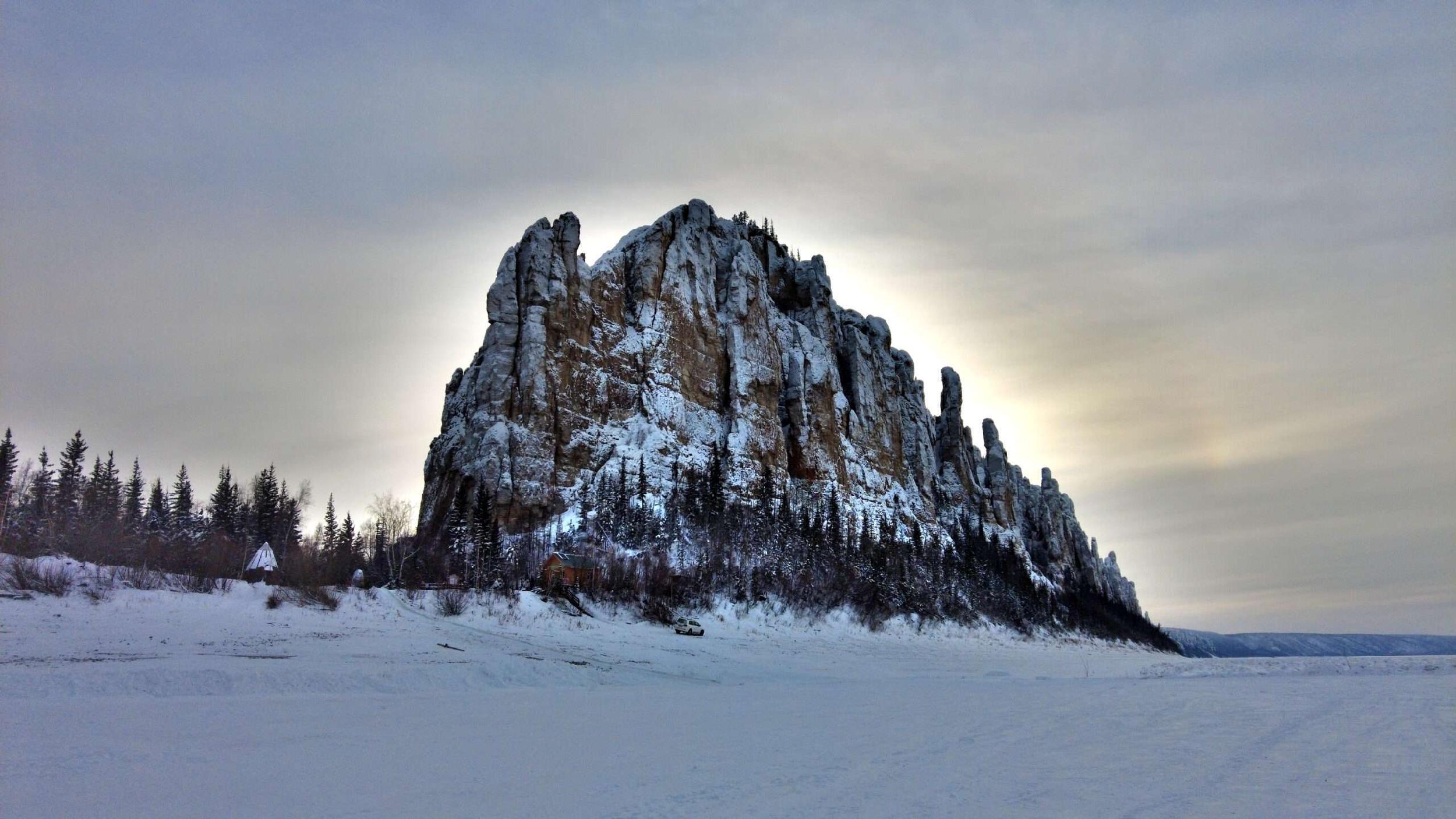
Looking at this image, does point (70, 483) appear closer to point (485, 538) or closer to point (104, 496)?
point (104, 496)

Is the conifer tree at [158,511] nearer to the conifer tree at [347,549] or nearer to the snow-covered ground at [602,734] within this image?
the conifer tree at [347,549]

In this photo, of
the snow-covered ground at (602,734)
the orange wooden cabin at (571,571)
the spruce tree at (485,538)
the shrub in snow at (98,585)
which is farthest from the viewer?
the spruce tree at (485,538)

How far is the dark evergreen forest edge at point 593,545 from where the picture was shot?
5453cm

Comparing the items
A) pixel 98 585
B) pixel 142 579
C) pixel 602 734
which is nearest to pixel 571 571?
pixel 142 579

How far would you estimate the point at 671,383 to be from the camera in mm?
96688

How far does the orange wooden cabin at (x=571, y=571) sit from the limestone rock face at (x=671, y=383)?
21.7m

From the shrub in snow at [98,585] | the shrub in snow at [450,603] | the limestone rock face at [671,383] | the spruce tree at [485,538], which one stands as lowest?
the shrub in snow at [450,603]

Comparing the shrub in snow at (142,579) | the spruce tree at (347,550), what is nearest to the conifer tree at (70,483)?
the spruce tree at (347,550)

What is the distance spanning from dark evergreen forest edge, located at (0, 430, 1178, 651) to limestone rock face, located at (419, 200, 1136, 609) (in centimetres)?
374

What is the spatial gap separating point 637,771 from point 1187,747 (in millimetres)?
8355

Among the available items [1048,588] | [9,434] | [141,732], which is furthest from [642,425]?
[141,732]

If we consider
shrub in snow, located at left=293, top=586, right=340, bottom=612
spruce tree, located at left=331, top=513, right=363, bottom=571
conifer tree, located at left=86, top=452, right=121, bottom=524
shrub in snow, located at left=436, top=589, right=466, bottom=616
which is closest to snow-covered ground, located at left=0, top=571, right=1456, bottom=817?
shrub in snow, located at left=293, top=586, right=340, bottom=612

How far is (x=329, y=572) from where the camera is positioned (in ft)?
195

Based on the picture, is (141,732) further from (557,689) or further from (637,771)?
(557,689)
